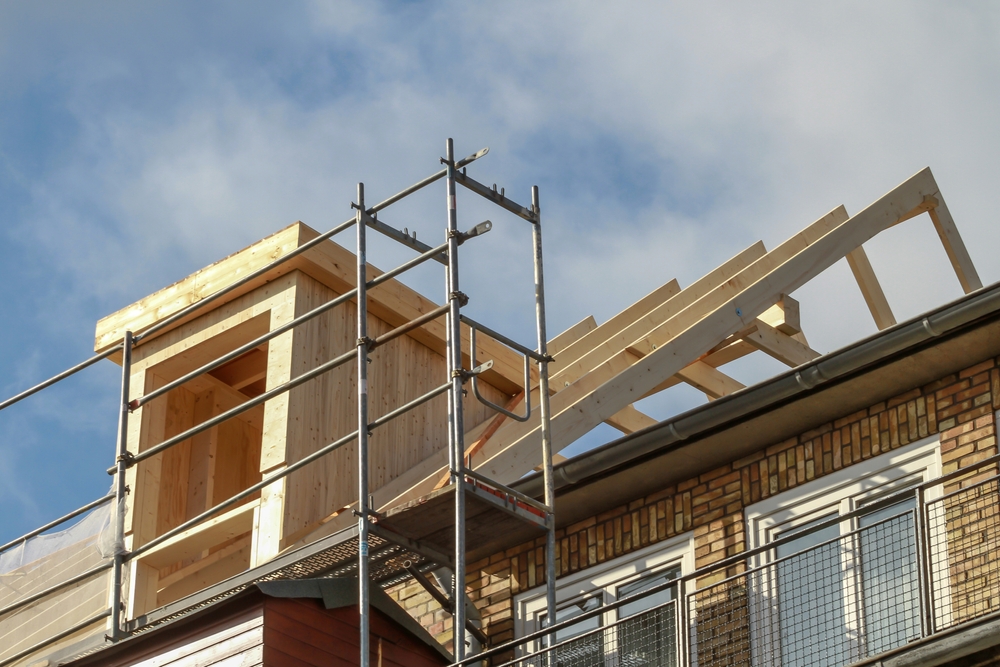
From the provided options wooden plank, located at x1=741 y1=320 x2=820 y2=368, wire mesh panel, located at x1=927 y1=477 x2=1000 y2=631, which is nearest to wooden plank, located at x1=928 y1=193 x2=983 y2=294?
wooden plank, located at x1=741 y1=320 x2=820 y2=368

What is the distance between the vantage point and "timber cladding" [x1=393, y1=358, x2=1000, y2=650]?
37.0 ft

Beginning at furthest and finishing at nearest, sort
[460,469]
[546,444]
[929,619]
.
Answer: [546,444], [460,469], [929,619]

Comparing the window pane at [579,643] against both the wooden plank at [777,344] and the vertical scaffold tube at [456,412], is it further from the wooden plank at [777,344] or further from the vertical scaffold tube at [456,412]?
the wooden plank at [777,344]

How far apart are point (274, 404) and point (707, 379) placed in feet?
13.6

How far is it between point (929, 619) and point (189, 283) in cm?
853

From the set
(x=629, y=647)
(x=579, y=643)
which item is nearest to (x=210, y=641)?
(x=579, y=643)

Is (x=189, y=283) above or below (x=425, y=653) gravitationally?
above

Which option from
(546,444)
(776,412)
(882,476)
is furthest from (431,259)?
(882,476)

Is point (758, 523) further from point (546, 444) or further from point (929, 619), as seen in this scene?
point (929, 619)

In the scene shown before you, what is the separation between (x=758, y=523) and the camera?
1216cm

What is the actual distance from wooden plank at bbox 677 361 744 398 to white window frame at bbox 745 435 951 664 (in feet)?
10.7

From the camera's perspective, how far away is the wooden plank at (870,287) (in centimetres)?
1559

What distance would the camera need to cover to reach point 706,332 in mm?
13664

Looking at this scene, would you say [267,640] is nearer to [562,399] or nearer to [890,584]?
[562,399]
